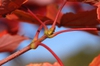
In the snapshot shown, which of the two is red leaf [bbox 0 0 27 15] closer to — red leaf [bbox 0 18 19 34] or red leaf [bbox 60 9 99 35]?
red leaf [bbox 60 9 99 35]

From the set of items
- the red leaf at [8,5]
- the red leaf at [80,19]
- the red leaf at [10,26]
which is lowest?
the red leaf at [80,19]

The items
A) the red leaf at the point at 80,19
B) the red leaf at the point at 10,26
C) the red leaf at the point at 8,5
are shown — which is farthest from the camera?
the red leaf at the point at 10,26

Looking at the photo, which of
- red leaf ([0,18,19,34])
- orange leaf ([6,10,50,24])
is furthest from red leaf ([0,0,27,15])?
red leaf ([0,18,19,34])

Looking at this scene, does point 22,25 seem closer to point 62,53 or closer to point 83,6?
point 83,6

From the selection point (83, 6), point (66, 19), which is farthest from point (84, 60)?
point (66, 19)

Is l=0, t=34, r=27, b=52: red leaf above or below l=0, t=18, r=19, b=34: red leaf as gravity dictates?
below

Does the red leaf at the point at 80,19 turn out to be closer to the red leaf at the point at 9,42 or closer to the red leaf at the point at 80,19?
the red leaf at the point at 80,19

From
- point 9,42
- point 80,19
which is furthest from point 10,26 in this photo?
point 80,19

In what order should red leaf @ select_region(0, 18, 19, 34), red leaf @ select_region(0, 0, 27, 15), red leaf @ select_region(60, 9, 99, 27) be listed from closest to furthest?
red leaf @ select_region(0, 0, 27, 15)
red leaf @ select_region(60, 9, 99, 27)
red leaf @ select_region(0, 18, 19, 34)

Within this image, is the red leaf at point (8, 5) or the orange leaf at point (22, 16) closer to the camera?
the red leaf at point (8, 5)

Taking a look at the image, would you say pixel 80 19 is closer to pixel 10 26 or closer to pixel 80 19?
pixel 80 19

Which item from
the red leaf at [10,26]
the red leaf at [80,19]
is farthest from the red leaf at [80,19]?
the red leaf at [10,26]
